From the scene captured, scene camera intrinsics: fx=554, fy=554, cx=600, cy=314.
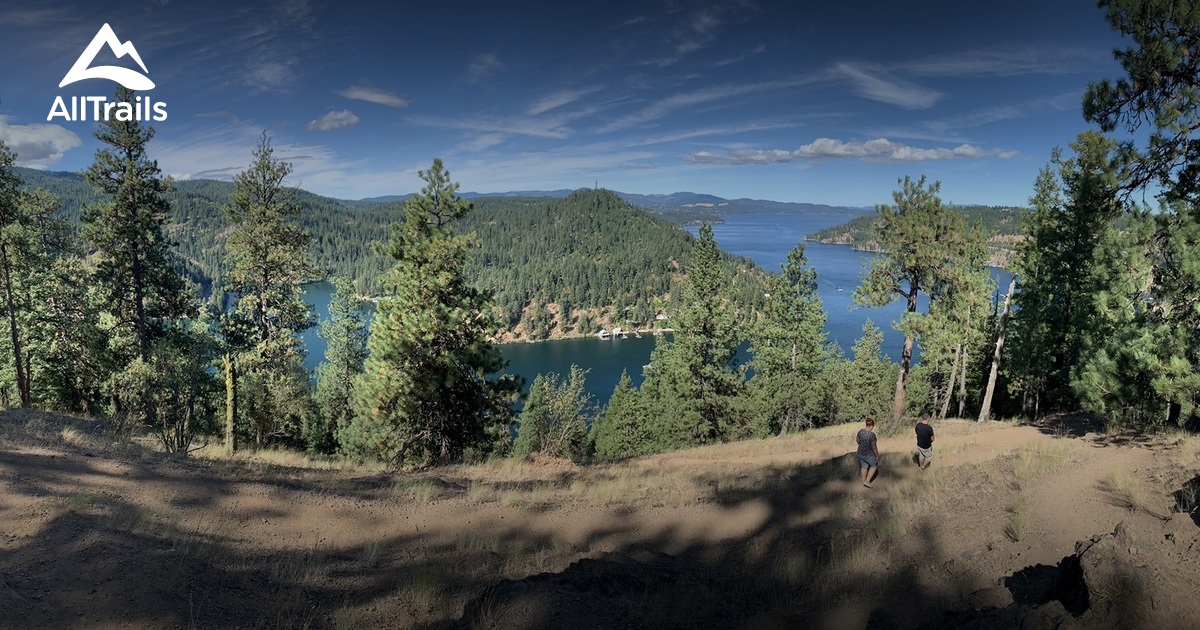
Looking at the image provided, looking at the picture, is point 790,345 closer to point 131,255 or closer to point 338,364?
point 338,364

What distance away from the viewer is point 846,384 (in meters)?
46.1

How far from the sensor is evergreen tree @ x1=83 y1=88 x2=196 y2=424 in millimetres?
19172

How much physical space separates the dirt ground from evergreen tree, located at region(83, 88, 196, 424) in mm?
9174

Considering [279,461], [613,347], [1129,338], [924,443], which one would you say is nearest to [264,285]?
[279,461]

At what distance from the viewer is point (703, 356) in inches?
1181

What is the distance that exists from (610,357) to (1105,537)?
115 metres

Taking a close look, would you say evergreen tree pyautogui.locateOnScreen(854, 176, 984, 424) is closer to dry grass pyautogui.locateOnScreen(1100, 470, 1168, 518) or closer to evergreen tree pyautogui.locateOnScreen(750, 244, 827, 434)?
evergreen tree pyautogui.locateOnScreen(750, 244, 827, 434)

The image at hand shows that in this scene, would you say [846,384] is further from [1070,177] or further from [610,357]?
[610,357]

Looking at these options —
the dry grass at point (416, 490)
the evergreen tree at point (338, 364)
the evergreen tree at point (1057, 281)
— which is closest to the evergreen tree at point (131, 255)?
the evergreen tree at point (338, 364)

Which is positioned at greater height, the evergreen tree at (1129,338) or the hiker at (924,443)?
the evergreen tree at (1129,338)

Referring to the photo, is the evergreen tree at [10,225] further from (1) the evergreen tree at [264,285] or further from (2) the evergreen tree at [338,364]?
(2) the evergreen tree at [338,364]

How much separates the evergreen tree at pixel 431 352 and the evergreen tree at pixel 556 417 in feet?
26.7

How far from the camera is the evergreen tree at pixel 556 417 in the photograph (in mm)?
32144

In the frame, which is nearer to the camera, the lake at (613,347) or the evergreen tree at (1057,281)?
the evergreen tree at (1057,281)
